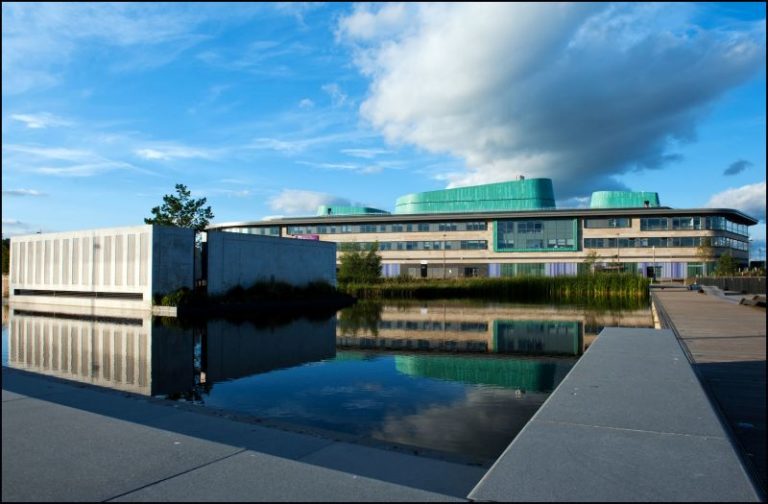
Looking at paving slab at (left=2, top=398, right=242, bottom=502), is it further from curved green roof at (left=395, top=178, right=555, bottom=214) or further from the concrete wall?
curved green roof at (left=395, top=178, right=555, bottom=214)

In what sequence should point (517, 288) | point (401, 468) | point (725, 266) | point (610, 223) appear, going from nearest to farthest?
point (401, 468), point (517, 288), point (725, 266), point (610, 223)

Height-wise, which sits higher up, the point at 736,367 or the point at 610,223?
the point at 610,223

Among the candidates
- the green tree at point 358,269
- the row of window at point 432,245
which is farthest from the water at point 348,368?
the row of window at point 432,245

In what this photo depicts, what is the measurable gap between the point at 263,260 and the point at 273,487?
38.3m

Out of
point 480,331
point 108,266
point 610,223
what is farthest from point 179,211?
point 610,223

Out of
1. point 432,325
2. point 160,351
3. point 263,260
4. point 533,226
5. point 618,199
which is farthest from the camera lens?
point 618,199

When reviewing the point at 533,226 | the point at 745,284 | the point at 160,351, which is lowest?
the point at 160,351

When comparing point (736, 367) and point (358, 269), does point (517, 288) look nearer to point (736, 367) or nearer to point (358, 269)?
point (358, 269)

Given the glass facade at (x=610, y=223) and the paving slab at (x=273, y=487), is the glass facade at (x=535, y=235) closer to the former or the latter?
the glass facade at (x=610, y=223)

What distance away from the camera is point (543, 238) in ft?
258

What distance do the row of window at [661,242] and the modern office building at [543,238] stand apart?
12cm

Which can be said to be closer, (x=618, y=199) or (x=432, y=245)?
(x=432, y=245)

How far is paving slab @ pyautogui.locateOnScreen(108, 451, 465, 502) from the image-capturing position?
3520 millimetres

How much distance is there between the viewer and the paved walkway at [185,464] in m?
3.65
